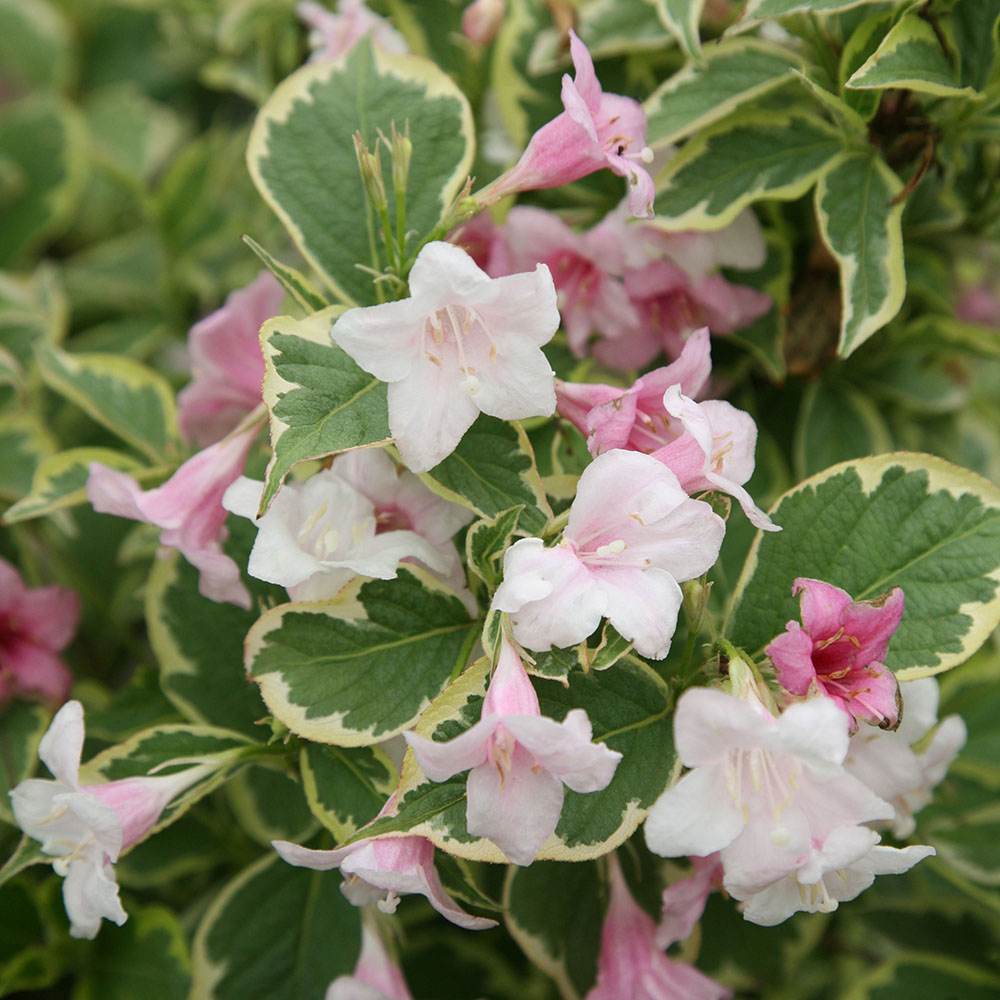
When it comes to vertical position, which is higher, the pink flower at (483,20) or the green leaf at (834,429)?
the pink flower at (483,20)

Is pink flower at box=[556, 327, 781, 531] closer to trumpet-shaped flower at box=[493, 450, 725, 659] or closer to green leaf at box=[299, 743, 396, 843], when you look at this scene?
trumpet-shaped flower at box=[493, 450, 725, 659]

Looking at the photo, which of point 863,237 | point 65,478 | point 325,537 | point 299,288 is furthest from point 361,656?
point 863,237

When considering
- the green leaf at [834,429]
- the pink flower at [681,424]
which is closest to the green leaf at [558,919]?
the pink flower at [681,424]

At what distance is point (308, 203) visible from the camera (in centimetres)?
92

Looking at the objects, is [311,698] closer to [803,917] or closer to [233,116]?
[803,917]

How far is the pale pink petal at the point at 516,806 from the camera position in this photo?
0.65m

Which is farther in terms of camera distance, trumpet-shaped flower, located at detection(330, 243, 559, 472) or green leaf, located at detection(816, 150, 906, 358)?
green leaf, located at detection(816, 150, 906, 358)

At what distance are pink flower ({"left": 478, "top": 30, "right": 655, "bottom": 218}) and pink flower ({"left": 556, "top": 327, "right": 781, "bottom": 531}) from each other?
14cm

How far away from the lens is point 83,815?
28.6 inches

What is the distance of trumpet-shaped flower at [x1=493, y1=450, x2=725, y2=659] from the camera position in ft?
2.13

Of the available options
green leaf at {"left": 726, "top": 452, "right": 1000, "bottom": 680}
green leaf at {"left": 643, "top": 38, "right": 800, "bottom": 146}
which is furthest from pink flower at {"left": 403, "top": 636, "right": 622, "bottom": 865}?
green leaf at {"left": 643, "top": 38, "right": 800, "bottom": 146}

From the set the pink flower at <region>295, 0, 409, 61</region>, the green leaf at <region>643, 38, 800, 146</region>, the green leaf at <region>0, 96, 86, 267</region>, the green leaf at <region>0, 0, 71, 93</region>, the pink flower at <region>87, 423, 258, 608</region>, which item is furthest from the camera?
the green leaf at <region>0, 0, 71, 93</region>

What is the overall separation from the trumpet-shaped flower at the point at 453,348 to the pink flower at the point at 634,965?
0.45 metres

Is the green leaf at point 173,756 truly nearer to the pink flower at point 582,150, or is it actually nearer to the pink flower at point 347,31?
the pink flower at point 582,150
